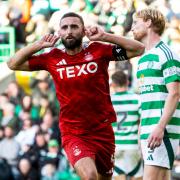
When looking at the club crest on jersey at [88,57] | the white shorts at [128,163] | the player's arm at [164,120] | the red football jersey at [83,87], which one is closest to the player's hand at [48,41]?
the red football jersey at [83,87]

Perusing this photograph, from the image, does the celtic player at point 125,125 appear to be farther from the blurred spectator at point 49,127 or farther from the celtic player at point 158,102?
the celtic player at point 158,102

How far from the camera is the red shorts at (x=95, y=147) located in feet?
26.9

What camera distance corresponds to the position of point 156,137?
7484mm

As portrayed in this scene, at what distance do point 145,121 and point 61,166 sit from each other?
6.36 m

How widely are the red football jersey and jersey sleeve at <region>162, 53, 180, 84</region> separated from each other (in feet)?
2.67

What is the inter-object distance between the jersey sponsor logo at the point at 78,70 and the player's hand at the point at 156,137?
1083mm

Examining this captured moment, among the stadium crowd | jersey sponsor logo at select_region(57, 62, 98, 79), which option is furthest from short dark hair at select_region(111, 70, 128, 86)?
jersey sponsor logo at select_region(57, 62, 98, 79)

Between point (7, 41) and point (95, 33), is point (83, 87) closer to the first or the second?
point (95, 33)

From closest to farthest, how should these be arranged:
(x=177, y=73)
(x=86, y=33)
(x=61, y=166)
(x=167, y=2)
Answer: (x=177, y=73) → (x=86, y=33) → (x=61, y=166) → (x=167, y=2)

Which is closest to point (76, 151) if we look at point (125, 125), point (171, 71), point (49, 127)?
point (171, 71)

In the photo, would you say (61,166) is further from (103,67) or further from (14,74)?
(103,67)

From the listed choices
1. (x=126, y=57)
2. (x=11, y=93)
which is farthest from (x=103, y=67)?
(x=11, y=93)

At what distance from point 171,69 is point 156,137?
2.14 feet

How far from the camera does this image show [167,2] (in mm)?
15156
